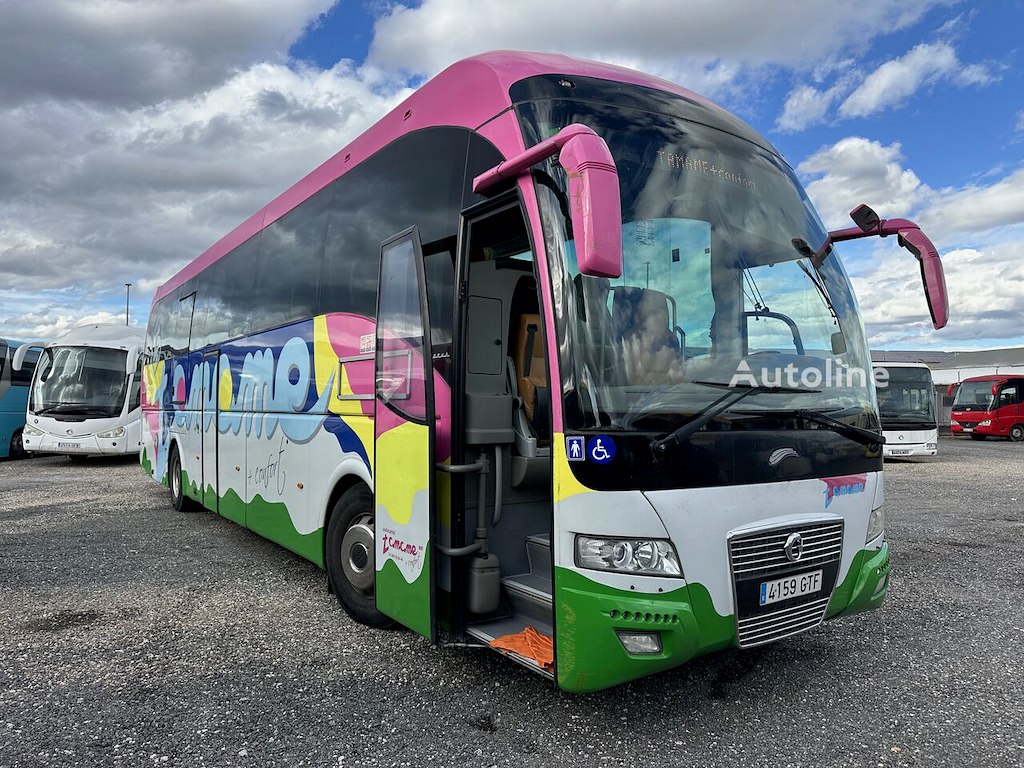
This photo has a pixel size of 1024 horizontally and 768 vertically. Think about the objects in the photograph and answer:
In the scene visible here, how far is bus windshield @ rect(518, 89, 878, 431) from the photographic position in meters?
3.34

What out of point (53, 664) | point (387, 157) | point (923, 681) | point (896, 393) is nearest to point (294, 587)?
point (53, 664)

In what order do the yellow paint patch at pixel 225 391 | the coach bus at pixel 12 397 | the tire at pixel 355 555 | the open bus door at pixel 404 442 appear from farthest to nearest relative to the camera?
the coach bus at pixel 12 397
the yellow paint patch at pixel 225 391
the tire at pixel 355 555
the open bus door at pixel 404 442

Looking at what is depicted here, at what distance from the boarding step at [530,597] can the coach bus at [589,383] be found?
2 centimetres

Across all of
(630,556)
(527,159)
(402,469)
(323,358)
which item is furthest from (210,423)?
(630,556)

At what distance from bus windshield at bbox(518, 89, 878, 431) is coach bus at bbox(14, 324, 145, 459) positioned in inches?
633

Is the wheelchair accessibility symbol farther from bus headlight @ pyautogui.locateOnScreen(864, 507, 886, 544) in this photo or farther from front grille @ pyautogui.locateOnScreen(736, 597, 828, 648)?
bus headlight @ pyautogui.locateOnScreen(864, 507, 886, 544)

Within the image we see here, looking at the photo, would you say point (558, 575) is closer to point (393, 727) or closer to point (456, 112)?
point (393, 727)

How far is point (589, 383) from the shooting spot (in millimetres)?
3301

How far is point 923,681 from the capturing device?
4.21 metres

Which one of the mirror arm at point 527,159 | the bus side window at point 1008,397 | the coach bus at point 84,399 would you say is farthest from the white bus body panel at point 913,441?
the coach bus at point 84,399

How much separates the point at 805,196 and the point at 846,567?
214cm

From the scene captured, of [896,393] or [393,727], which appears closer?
[393,727]

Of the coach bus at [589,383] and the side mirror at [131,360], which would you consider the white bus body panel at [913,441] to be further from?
the side mirror at [131,360]

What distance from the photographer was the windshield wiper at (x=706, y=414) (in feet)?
10.7
